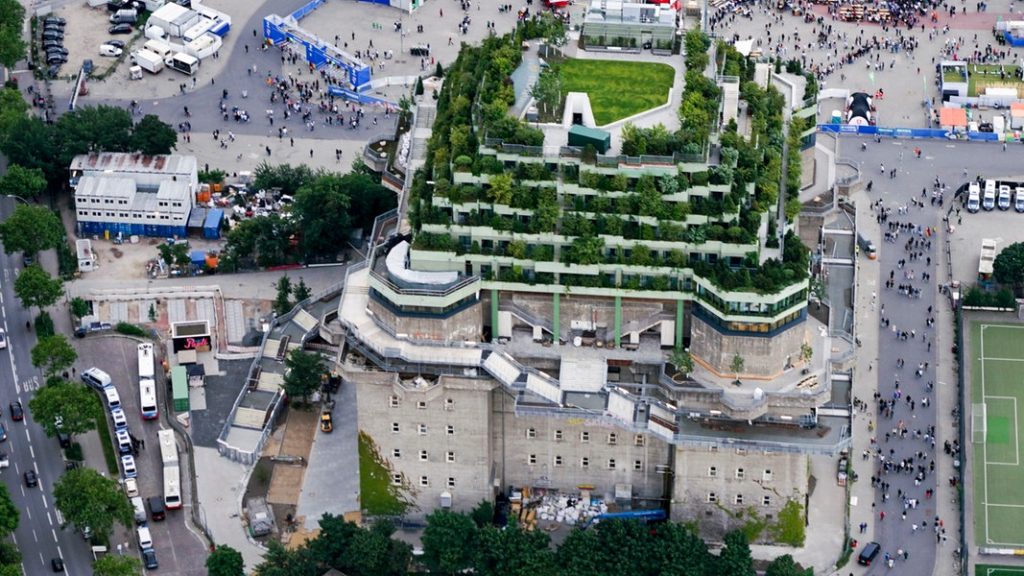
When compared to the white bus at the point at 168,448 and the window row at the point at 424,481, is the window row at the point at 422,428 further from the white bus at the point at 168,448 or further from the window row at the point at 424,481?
the white bus at the point at 168,448

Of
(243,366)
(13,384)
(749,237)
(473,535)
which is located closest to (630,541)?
(473,535)

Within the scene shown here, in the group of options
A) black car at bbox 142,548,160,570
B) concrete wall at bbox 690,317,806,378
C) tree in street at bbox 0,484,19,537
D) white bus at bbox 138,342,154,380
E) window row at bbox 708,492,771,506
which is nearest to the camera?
concrete wall at bbox 690,317,806,378

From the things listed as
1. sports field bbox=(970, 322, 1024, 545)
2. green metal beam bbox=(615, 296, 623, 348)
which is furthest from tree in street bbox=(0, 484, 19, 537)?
sports field bbox=(970, 322, 1024, 545)

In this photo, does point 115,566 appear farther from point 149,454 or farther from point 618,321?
point 618,321

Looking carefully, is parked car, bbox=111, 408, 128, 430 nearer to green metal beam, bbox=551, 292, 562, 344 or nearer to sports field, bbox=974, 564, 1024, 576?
green metal beam, bbox=551, 292, 562, 344

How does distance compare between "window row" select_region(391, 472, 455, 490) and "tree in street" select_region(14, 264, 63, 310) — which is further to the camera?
"tree in street" select_region(14, 264, 63, 310)

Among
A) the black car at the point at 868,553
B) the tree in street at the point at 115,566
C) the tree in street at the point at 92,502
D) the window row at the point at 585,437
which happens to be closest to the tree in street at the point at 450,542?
the window row at the point at 585,437

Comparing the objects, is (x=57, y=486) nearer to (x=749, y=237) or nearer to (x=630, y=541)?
(x=630, y=541)
